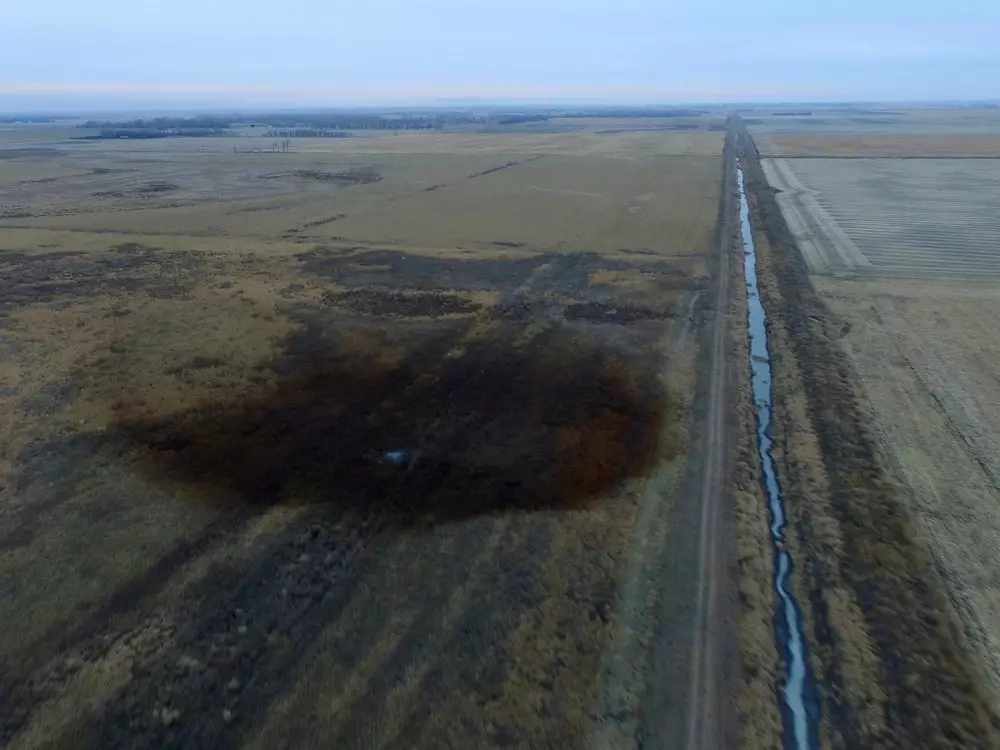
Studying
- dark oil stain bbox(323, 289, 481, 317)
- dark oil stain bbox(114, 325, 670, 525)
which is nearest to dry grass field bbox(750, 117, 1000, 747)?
dark oil stain bbox(114, 325, 670, 525)

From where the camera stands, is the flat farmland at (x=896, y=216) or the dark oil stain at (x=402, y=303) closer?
the dark oil stain at (x=402, y=303)

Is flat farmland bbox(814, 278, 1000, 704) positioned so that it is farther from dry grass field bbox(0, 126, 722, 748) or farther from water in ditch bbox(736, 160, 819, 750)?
dry grass field bbox(0, 126, 722, 748)

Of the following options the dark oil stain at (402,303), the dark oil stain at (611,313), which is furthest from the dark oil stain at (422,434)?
the dark oil stain at (402,303)

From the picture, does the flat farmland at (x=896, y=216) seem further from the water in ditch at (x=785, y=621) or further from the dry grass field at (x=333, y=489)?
the water in ditch at (x=785, y=621)

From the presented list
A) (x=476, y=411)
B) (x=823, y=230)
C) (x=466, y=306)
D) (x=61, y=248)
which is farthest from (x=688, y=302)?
(x=61, y=248)

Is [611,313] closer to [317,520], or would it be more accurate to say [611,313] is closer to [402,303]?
[402,303]

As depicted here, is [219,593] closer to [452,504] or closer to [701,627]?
[452,504]
